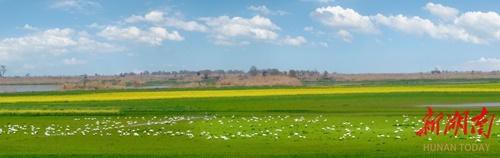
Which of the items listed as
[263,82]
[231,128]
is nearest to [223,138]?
[231,128]

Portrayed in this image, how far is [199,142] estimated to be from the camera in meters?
26.5

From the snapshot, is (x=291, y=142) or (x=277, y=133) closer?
(x=291, y=142)

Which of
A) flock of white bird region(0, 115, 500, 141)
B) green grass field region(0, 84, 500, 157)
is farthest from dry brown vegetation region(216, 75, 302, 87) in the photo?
flock of white bird region(0, 115, 500, 141)

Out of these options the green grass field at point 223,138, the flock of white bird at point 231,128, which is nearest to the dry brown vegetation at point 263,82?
the green grass field at point 223,138

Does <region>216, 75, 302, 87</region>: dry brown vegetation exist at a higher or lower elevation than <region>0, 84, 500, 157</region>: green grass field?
higher

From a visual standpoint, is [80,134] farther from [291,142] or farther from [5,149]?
[291,142]

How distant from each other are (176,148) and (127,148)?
1.76m

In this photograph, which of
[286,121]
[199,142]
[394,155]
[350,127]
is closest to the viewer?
[394,155]

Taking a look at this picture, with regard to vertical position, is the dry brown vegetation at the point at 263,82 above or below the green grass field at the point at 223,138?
above

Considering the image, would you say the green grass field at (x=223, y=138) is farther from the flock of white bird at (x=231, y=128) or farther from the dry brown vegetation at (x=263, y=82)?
the dry brown vegetation at (x=263, y=82)

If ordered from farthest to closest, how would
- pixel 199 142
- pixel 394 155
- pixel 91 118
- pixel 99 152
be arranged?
pixel 91 118
pixel 199 142
pixel 99 152
pixel 394 155

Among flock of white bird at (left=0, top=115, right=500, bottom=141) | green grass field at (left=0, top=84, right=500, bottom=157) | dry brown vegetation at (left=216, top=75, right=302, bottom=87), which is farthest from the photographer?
dry brown vegetation at (left=216, top=75, right=302, bottom=87)

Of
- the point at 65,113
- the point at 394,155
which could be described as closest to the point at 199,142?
the point at 394,155

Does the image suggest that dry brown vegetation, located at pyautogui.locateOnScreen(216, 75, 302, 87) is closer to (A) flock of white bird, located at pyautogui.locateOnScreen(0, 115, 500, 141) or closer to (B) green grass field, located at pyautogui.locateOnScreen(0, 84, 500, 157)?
(B) green grass field, located at pyautogui.locateOnScreen(0, 84, 500, 157)
